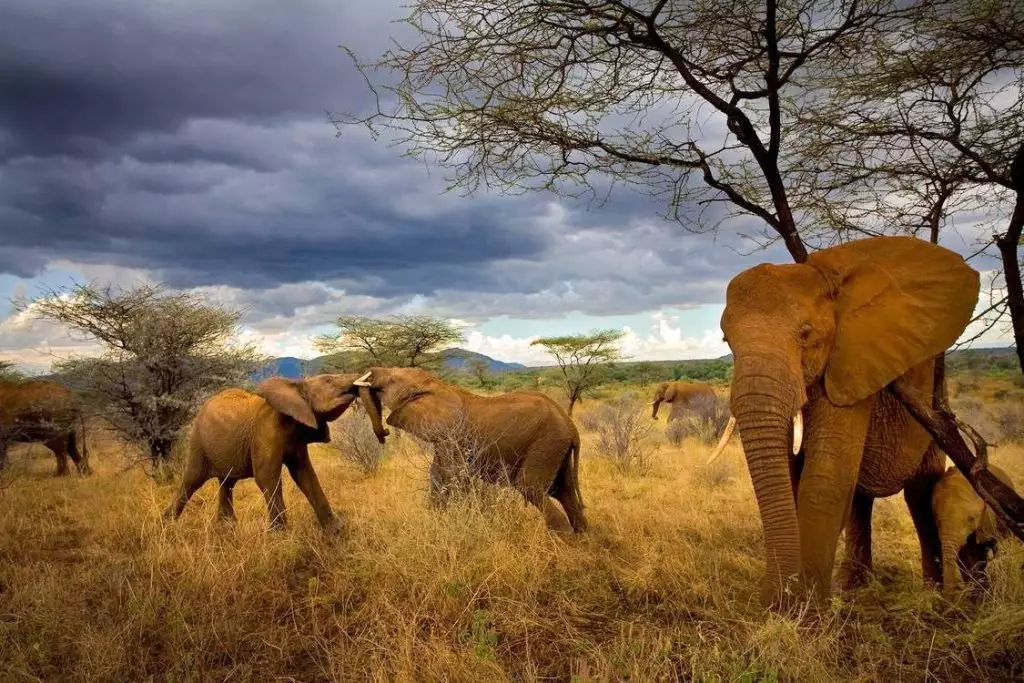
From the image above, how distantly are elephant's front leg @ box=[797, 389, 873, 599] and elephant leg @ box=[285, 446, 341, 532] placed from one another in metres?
4.44

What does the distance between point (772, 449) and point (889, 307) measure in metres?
1.36

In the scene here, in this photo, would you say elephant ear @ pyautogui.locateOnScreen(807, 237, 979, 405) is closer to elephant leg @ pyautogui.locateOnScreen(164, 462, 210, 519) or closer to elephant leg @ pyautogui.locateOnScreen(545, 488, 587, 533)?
elephant leg @ pyautogui.locateOnScreen(545, 488, 587, 533)

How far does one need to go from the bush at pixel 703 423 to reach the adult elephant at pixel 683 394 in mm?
1719

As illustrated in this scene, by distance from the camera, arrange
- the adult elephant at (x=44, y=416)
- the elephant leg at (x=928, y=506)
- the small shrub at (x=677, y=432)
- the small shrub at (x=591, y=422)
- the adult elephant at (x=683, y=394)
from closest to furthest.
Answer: the elephant leg at (x=928, y=506)
the adult elephant at (x=44, y=416)
the small shrub at (x=677, y=432)
the small shrub at (x=591, y=422)
the adult elephant at (x=683, y=394)

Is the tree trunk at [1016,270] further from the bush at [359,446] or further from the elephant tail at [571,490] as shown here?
the bush at [359,446]

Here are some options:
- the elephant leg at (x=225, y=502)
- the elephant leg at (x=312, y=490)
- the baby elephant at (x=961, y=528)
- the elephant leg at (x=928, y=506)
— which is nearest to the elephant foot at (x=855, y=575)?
the elephant leg at (x=928, y=506)

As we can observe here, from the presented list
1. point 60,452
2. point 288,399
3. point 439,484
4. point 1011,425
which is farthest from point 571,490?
point 1011,425

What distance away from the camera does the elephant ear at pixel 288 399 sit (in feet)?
24.1

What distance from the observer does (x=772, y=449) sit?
4.51 m

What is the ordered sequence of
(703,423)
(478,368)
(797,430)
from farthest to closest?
(478,368)
(703,423)
(797,430)

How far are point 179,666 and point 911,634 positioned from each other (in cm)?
442

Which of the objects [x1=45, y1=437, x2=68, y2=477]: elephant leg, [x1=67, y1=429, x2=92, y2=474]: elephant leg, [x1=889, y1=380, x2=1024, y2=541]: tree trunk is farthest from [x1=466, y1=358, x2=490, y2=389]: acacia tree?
[x1=889, y1=380, x2=1024, y2=541]: tree trunk

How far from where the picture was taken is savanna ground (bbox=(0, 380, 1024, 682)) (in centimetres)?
398

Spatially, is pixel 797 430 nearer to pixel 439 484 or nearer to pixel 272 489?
pixel 439 484
